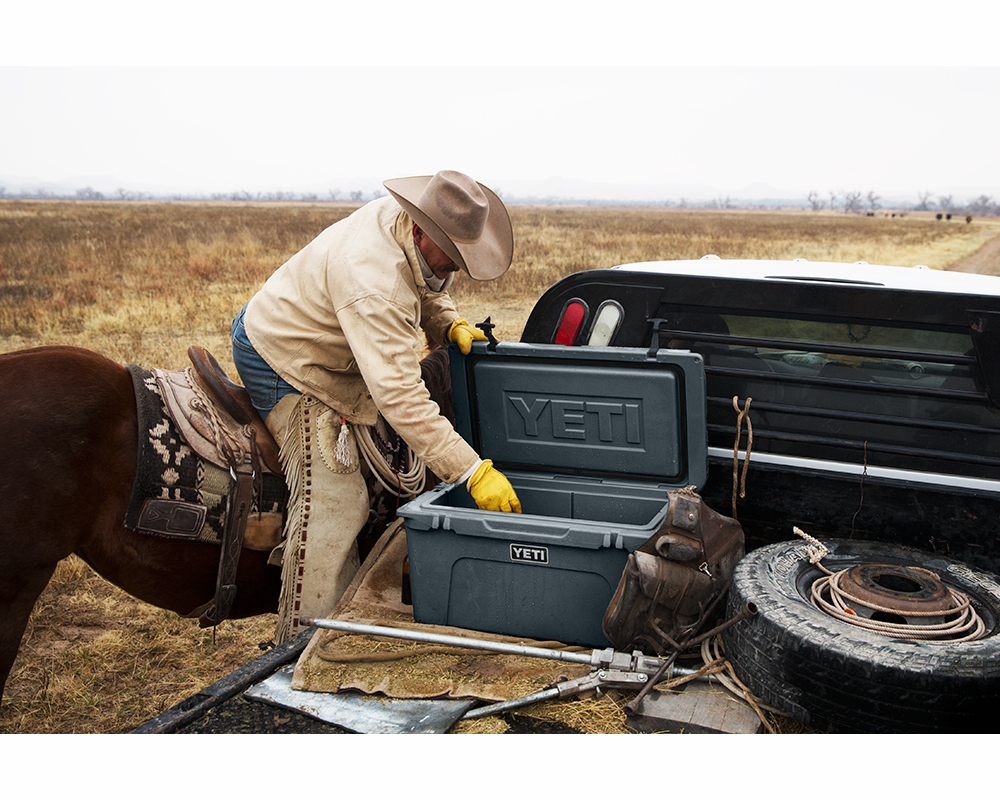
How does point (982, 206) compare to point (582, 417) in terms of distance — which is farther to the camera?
point (982, 206)

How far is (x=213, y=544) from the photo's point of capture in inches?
122

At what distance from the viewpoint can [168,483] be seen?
292 cm

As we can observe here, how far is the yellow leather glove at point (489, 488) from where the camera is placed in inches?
113

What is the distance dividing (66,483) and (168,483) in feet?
1.03

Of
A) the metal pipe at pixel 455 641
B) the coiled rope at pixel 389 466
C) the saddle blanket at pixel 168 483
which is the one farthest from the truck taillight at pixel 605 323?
the saddle blanket at pixel 168 483

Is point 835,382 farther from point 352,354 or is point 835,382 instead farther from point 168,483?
point 168,483

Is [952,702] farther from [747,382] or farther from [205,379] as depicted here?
[205,379]

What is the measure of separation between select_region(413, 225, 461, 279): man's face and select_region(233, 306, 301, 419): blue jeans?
2.33ft

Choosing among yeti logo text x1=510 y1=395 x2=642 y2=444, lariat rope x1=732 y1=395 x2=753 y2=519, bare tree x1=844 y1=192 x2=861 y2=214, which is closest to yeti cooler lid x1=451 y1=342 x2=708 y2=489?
yeti logo text x1=510 y1=395 x2=642 y2=444

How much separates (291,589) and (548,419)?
115 centimetres

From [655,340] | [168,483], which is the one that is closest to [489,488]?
[655,340]

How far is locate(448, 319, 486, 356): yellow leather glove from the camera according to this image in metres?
3.24

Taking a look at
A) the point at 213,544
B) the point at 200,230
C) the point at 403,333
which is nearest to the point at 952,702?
the point at 403,333

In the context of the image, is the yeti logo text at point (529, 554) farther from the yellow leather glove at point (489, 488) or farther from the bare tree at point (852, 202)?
the bare tree at point (852, 202)
